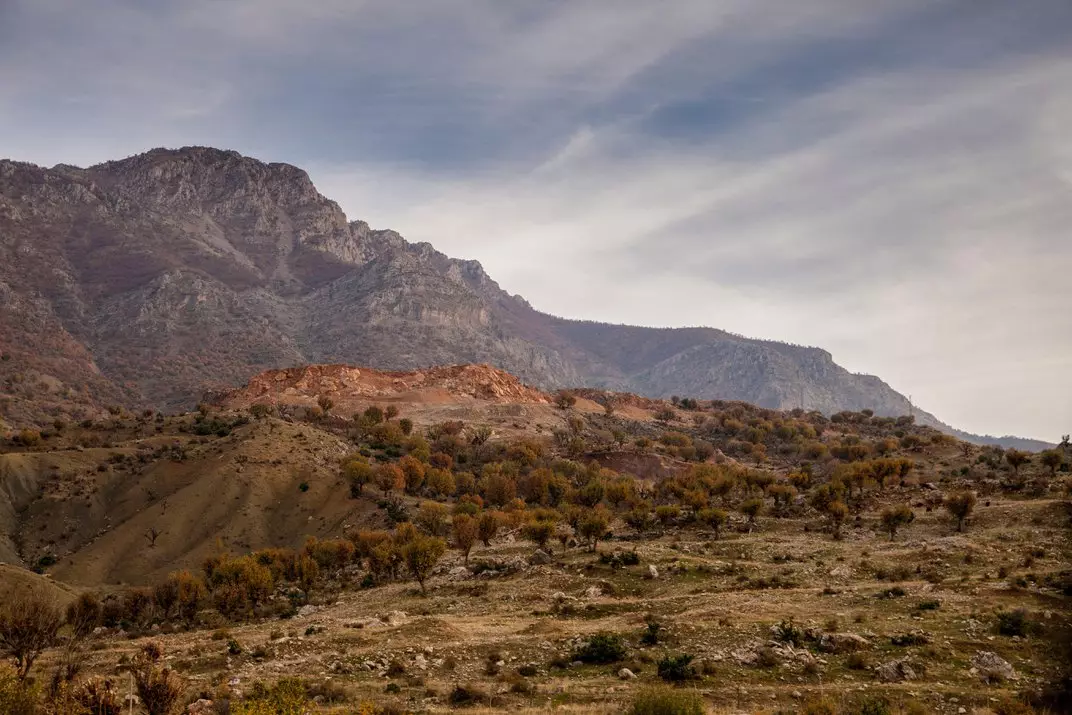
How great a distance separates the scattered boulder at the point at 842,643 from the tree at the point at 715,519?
2320 centimetres

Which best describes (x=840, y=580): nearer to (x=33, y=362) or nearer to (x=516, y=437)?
(x=516, y=437)

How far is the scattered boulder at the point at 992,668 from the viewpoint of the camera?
19547mm

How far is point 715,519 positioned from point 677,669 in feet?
88.0

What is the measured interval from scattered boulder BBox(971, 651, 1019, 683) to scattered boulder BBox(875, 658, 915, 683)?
2.06 m

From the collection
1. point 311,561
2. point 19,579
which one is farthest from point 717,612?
point 19,579

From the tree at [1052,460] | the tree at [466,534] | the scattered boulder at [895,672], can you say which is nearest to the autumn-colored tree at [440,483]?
the tree at [466,534]

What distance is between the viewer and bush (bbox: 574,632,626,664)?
22.8 metres

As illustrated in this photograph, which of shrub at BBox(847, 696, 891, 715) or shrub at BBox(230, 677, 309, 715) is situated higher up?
shrub at BBox(847, 696, 891, 715)

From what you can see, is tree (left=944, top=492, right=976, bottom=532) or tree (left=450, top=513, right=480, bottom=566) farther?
tree (left=450, top=513, right=480, bottom=566)

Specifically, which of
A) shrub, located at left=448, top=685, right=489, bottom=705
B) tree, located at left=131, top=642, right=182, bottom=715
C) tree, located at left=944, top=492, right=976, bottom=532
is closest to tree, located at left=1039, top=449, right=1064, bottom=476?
tree, located at left=944, top=492, right=976, bottom=532

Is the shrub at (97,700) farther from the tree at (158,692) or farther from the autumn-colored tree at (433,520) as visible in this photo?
the autumn-colored tree at (433,520)

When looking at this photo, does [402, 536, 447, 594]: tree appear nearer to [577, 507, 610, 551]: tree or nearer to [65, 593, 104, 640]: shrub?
[577, 507, 610, 551]: tree

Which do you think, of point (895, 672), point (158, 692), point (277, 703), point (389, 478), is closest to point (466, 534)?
point (389, 478)

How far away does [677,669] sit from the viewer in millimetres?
20734
